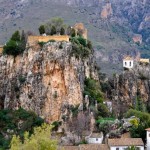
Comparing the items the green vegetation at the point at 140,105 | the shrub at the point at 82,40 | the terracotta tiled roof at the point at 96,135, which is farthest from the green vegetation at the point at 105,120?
the shrub at the point at 82,40

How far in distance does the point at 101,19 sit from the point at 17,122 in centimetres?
8338

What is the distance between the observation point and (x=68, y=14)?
5935 inches

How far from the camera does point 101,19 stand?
158 m

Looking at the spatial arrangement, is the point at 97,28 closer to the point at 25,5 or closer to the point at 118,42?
the point at 118,42

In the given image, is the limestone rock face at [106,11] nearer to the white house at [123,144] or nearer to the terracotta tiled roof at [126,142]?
the terracotta tiled roof at [126,142]

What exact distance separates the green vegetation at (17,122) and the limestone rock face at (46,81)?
1.37 meters

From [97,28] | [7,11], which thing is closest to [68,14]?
[97,28]

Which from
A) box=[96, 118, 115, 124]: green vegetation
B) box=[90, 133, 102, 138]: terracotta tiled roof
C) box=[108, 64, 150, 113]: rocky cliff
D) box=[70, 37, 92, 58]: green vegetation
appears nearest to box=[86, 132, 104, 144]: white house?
box=[90, 133, 102, 138]: terracotta tiled roof

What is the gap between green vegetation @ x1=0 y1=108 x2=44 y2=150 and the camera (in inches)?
2987

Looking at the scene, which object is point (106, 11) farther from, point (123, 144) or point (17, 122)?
point (123, 144)

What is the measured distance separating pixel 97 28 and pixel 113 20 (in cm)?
1196

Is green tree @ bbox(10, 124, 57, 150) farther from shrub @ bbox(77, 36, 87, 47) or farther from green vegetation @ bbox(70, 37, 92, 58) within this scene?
shrub @ bbox(77, 36, 87, 47)

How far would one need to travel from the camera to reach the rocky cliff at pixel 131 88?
89438mm

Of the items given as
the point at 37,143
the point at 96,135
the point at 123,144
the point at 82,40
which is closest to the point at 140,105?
the point at 82,40
